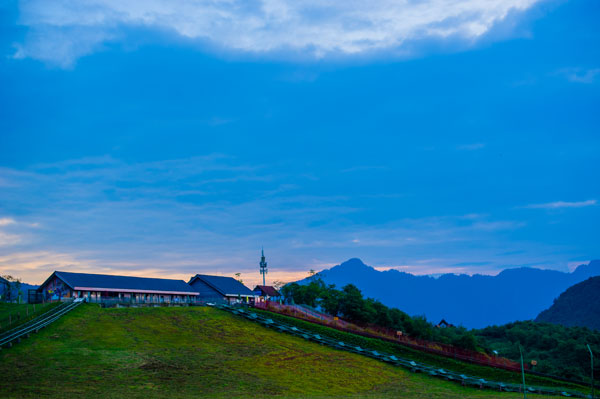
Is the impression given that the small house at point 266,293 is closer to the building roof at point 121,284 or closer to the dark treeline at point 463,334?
the dark treeline at point 463,334

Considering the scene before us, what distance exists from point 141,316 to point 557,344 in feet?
348

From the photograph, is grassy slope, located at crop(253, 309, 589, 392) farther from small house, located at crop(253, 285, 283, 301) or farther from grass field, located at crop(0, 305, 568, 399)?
small house, located at crop(253, 285, 283, 301)

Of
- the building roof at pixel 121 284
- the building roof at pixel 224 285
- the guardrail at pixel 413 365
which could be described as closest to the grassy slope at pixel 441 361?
the guardrail at pixel 413 365

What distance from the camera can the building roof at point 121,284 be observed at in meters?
83.7

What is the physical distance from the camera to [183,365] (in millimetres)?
51219

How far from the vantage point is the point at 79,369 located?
152 ft

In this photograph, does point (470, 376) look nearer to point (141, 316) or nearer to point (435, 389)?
point (435, 389)

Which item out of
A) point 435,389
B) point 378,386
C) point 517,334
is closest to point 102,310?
point 378,386

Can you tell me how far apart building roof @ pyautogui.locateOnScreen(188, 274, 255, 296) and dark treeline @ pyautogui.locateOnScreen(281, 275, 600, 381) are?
17119mm

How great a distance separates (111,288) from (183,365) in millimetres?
41657

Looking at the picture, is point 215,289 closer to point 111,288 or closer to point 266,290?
point 266,290

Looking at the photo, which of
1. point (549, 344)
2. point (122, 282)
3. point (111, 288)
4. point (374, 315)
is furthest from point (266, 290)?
point (549, 344)

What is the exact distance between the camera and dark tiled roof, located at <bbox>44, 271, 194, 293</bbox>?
84.1 m

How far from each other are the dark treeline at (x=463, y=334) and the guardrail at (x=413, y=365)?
16.8 meters
